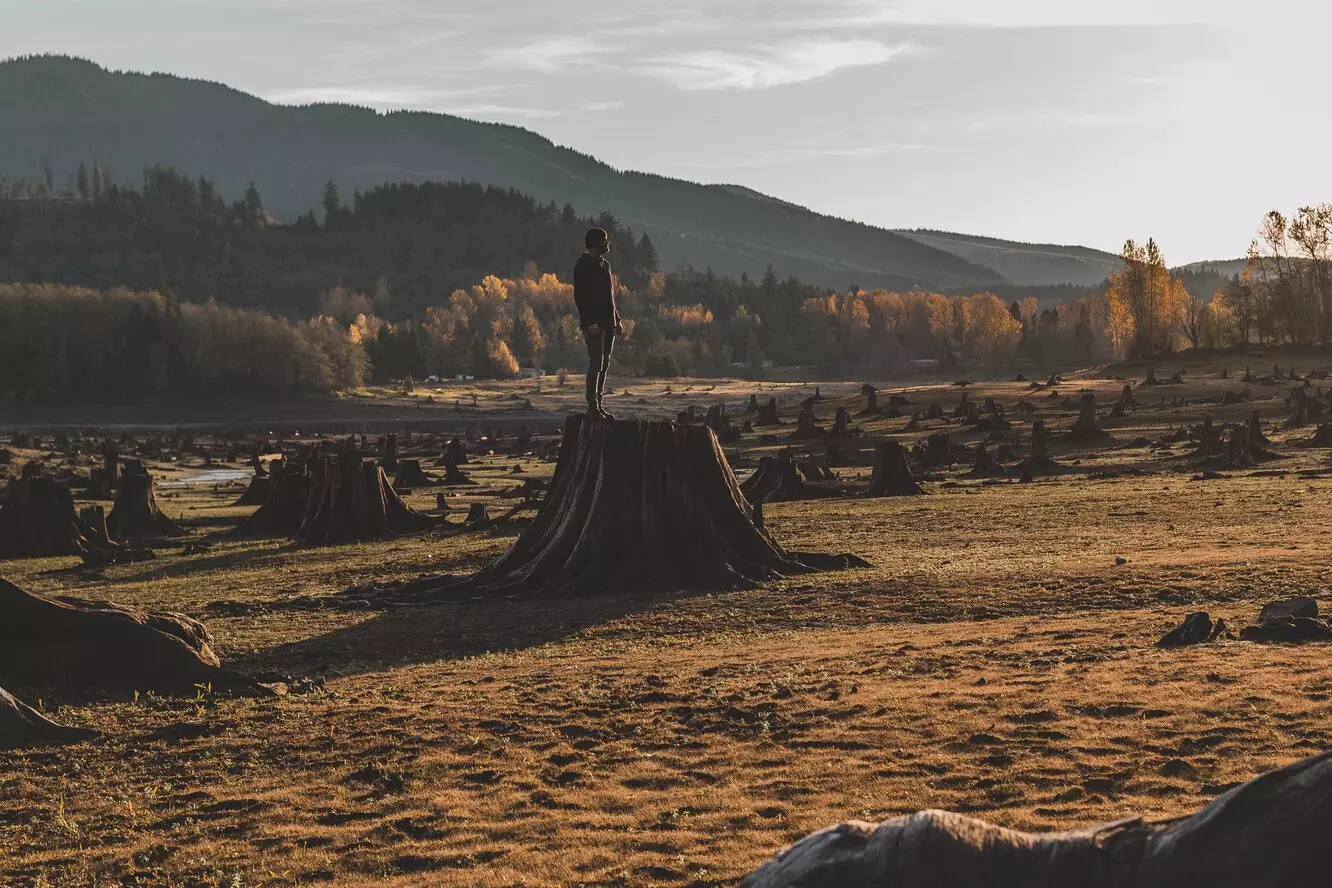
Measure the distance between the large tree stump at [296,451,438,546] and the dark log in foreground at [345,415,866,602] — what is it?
12993 mm

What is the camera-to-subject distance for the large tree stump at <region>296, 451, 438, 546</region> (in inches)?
1385

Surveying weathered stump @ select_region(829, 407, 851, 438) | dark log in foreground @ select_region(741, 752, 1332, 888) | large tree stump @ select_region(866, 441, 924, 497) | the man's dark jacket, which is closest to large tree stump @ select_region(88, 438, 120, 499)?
large tree stump @ select_region(866, 441, 924, 497)

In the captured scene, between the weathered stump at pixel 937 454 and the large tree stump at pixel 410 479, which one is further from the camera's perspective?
the large tree stump at pixel 410 479

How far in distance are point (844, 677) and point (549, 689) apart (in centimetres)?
314

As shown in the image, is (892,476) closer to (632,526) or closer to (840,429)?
(632,526)

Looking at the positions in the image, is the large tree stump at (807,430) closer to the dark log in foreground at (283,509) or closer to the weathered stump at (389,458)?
the weathered stump at (389,458)

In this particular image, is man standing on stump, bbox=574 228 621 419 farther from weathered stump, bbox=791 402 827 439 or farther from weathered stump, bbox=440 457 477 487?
weathered stump, bbox=791 402 827 439

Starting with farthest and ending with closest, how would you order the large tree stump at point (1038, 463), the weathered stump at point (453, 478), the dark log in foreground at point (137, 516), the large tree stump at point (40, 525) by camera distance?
the weathered stump at point (453, 478) < the large tree stump at point (1038, 463) < the dark log in foreground at point (137, 516) < the large tree stump at point (40, 525)

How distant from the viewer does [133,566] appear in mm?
31094

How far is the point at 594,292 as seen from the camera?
67.2 feet

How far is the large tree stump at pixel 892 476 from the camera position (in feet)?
133

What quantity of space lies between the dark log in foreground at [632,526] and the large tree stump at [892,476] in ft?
60.5

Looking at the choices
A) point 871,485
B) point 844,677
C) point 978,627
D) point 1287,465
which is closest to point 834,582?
point 978,627

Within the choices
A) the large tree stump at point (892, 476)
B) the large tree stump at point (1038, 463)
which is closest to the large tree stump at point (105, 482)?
the large tree stump at point (892, 476)
